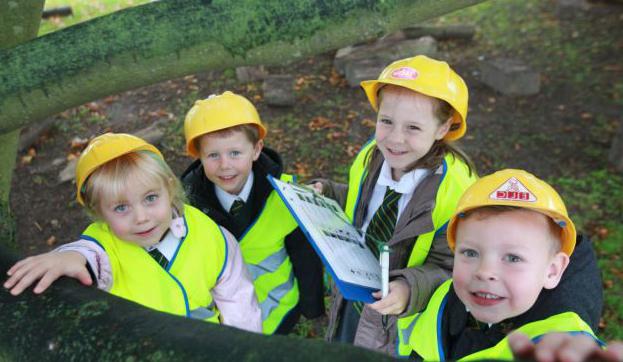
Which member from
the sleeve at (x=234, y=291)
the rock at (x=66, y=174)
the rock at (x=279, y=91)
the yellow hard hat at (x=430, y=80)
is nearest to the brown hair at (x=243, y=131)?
the sleeve at (x=234, y=291)

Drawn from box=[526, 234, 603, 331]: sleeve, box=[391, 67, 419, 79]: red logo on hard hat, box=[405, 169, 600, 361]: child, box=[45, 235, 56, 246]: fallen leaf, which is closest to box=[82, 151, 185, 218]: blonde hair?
box=[391, 67, 419, 79]: red logo on hard hat

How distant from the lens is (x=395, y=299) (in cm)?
207

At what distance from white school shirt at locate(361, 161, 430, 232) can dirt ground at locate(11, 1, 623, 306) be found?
3088 mm

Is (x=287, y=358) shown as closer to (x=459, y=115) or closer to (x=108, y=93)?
(x=108, y=93)

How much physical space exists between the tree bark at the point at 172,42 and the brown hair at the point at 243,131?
1.25 m

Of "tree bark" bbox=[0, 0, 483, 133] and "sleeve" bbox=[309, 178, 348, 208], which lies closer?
"tree bark" bbox=[0, 0, 483, 133]

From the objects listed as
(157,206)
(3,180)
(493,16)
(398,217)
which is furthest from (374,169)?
(493,16)

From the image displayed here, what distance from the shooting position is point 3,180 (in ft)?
8.25

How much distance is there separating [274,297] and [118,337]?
214 centimetres

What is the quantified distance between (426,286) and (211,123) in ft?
4.18

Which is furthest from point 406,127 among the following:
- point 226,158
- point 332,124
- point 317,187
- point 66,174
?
point 66,174

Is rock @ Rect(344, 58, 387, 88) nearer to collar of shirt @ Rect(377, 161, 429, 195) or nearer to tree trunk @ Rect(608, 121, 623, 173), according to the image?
tree trunk @ Rect(608, 121, 623, 173)

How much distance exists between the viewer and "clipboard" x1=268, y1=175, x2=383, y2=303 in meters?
2.01

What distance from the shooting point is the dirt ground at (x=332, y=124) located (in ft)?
18.6
